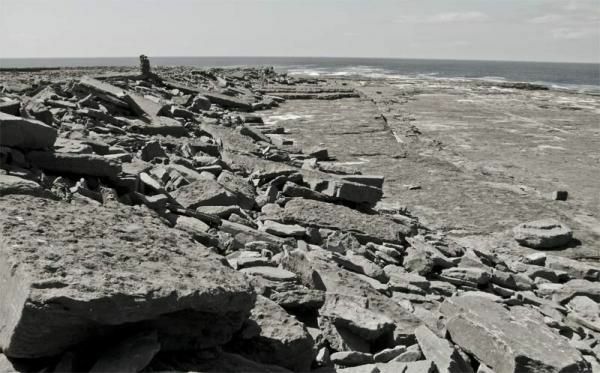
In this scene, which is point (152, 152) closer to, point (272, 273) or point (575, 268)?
point (272, 273)

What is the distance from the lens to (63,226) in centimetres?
264

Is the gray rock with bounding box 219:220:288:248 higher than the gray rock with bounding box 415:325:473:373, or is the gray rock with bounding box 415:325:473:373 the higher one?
the gray rock with bounding box 219:220:288:248

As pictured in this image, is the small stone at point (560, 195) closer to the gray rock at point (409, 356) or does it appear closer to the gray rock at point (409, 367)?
the gray rock at point (409, 356)

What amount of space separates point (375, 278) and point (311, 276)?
919 mm

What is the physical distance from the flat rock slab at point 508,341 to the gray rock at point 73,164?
3.11m

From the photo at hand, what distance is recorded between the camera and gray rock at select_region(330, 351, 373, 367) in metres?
2.74

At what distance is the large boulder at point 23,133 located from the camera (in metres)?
4.13

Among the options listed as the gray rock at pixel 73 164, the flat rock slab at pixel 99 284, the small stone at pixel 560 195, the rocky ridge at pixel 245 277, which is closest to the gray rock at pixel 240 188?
the rocky ridge at pixel 245 277

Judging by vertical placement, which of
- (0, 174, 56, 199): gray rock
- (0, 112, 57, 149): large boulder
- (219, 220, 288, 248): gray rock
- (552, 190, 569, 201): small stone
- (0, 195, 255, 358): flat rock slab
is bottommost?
(552, 190, 569, 201): small stone

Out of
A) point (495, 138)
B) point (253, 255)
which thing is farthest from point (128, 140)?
point (495, 138)

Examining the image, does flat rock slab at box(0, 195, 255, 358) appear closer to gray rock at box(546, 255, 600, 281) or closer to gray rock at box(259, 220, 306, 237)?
gray rock at box(259, 220, 306, 237)

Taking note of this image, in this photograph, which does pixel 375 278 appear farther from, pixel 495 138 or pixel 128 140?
pixel 495 138

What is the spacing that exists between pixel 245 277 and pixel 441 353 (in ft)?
3.90

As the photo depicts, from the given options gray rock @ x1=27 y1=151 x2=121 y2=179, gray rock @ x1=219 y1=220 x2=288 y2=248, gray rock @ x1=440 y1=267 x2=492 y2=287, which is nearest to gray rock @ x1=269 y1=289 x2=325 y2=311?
gray rock @ x1=219 y1=220 x2=288 y2=248
